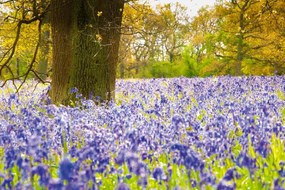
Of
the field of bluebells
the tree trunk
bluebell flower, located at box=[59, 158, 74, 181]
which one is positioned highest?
the tree trunk

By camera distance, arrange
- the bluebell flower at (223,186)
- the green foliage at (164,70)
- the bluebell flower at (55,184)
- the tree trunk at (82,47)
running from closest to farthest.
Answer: the bluebell flower at (55,184), the bluebell flower at (223,186), the tree trunk at (82,47), the green foliage at (164,70)

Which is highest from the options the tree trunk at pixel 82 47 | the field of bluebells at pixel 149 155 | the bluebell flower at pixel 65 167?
the tree trunk at pixel 82 47

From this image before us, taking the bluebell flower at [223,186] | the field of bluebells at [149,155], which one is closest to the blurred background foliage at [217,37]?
the field of bluebells at [149,155]

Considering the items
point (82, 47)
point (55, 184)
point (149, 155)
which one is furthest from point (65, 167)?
point (82, 47)

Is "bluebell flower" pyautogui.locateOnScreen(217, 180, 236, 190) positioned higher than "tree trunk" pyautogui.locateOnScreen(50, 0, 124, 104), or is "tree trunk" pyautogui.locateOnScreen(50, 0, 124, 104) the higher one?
"tree trunk" pyautogui.locateOnScreen(50, 0, 124, 104)

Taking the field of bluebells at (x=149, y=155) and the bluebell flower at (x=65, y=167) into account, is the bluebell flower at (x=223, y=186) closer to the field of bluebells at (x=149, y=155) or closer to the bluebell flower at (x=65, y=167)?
the field of bluebells at (x=149, y=155)

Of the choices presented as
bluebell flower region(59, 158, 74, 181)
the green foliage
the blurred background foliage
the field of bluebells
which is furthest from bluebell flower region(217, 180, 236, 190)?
the green foliage

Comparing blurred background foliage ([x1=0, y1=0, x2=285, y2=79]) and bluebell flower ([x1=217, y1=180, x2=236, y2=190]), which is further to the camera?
blurred background foliage ([x1=0, y1=0, x2=285, y2=79])

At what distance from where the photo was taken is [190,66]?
36.8 metres

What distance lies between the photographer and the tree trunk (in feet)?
24.5

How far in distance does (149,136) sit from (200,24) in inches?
1751

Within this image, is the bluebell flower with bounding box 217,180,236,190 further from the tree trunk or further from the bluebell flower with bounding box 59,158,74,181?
the tree trunk

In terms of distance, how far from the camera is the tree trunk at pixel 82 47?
24.5ft

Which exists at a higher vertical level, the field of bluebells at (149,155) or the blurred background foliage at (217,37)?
the blurred background foliage at (217,37)
